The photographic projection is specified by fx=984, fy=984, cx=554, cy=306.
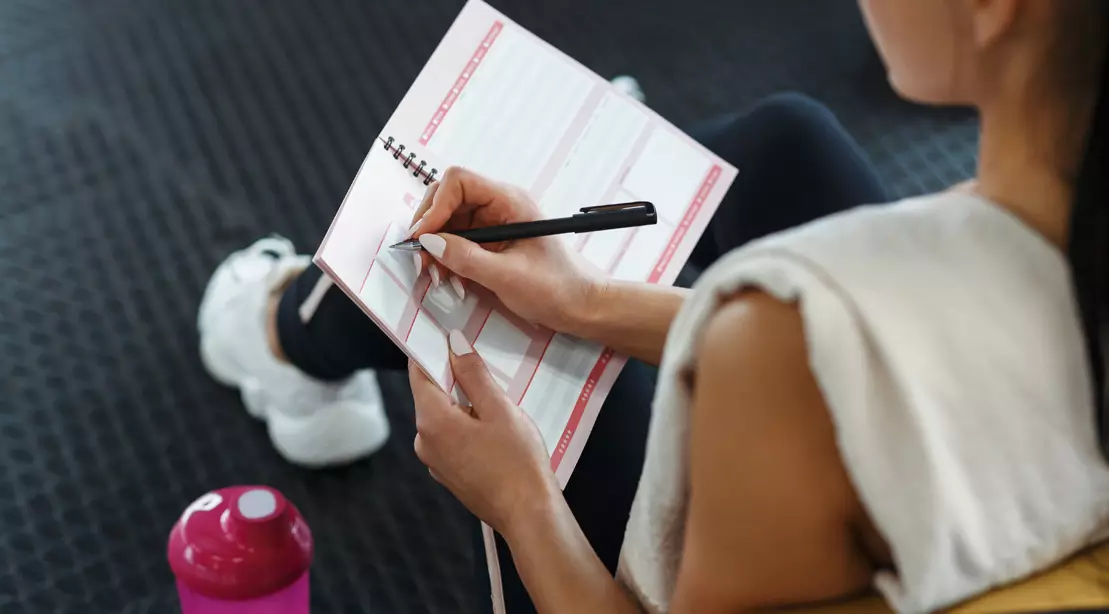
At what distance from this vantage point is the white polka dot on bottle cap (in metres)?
0.78

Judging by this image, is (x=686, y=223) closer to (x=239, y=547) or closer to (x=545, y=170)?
(x=545, y=170)

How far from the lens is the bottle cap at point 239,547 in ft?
2.53

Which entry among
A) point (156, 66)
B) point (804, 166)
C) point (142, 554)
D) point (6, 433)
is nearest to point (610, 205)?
point (804, 166)

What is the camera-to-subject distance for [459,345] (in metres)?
0.67

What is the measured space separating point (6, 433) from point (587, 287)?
684 mm

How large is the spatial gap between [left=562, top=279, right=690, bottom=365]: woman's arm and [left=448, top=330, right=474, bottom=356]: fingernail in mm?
78

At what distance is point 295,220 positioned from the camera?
1225 millimetres

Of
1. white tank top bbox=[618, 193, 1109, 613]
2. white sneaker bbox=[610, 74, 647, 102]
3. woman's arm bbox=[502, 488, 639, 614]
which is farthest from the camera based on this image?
white sneaker bbox=[610, 74, 647, 102]

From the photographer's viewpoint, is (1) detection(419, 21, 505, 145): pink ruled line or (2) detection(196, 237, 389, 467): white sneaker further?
(2) detection(196, 237, 389, 467): white sneaker

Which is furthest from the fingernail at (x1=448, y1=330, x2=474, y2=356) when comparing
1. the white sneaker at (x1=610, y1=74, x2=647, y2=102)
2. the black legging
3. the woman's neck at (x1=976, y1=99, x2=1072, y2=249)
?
the white sneaker at (x1=610, y1=74, x2=647, y2=102)

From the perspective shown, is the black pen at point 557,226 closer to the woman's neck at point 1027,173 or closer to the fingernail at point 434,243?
the fingernail at point 434,243

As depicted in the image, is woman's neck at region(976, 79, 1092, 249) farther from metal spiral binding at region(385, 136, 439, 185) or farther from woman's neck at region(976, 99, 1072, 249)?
metal spiral binding at region(385, 136, 439, 185)

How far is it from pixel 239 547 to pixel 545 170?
380 mm

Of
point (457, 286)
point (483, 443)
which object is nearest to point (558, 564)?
point (483, 443)
